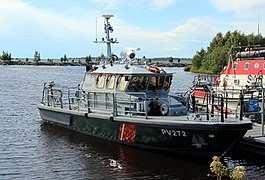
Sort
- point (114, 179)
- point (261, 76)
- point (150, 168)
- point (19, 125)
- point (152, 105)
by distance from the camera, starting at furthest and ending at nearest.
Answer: point (261, 76) → point (19, 125) → point (152, 105) → point (150, 168) → point (114, 179)

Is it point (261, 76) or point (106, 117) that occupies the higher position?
point (261, 76)

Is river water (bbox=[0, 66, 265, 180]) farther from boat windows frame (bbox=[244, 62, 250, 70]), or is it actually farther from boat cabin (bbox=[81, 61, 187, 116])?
boat windows frame (bbox=[244, 62, 250, 70])

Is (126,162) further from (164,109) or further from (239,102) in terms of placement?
(239,102)

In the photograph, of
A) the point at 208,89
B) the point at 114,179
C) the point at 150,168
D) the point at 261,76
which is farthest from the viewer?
the point at 208,89

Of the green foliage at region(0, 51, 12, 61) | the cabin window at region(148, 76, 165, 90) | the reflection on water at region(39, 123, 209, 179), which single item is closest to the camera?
the reflection on water at region(39, 123, 209, 179)

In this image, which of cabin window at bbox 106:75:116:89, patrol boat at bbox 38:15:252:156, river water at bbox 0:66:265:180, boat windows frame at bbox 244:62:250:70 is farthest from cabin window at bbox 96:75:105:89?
boat windows frame at bbox 244:62:250:70

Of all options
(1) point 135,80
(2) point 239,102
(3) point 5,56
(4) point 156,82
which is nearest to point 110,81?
(1) point 135,80

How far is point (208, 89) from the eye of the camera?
23.5 metres

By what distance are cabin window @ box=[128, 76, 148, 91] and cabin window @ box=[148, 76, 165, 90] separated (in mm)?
245

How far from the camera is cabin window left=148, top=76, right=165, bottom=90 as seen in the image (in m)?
15.2

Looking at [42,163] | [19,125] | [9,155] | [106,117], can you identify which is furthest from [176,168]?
[19,125]

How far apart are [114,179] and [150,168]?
57.1 inches

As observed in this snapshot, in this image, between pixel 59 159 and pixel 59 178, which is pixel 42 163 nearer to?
pixel 59 159

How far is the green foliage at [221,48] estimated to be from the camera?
66.6 m
